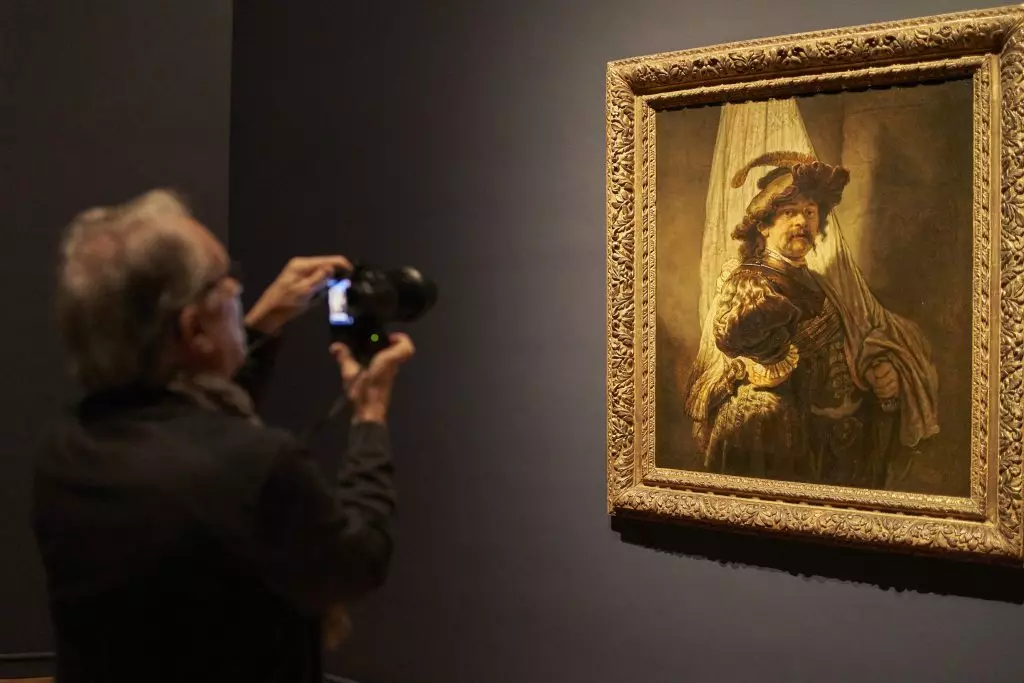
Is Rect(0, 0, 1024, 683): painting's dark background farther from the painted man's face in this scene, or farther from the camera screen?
the camera screen

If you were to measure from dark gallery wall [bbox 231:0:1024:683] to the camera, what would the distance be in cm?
64

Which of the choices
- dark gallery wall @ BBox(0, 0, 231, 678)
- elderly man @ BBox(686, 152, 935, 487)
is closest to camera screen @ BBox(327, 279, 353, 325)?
elderly man @ BBox(686, 152, 935, 487)

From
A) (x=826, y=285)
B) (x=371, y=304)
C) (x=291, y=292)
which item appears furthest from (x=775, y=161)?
(x=291, y=292)

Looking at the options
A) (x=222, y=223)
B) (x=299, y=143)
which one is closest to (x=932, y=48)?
(x=299, y=143)

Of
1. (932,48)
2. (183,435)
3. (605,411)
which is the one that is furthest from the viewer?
(605,411)

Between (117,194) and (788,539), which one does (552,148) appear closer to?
(788,539)

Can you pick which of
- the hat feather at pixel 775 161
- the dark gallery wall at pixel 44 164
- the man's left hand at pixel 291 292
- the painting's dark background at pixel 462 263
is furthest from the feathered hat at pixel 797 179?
the dark gallery wall at pixel 44 164

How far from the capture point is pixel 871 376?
5.50ft

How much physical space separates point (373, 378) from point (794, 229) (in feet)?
3.00

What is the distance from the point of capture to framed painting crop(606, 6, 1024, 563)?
157 centimetres

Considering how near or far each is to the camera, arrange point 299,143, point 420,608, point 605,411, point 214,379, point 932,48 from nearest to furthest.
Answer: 1. point 214,379
2. point 932,48
3. point 605,411
4. point 420,608
5. point 299,143

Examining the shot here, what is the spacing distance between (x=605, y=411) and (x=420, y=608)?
0.76m

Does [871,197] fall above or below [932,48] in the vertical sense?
below

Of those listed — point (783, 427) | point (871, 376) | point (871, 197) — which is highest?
point (871, 197)
